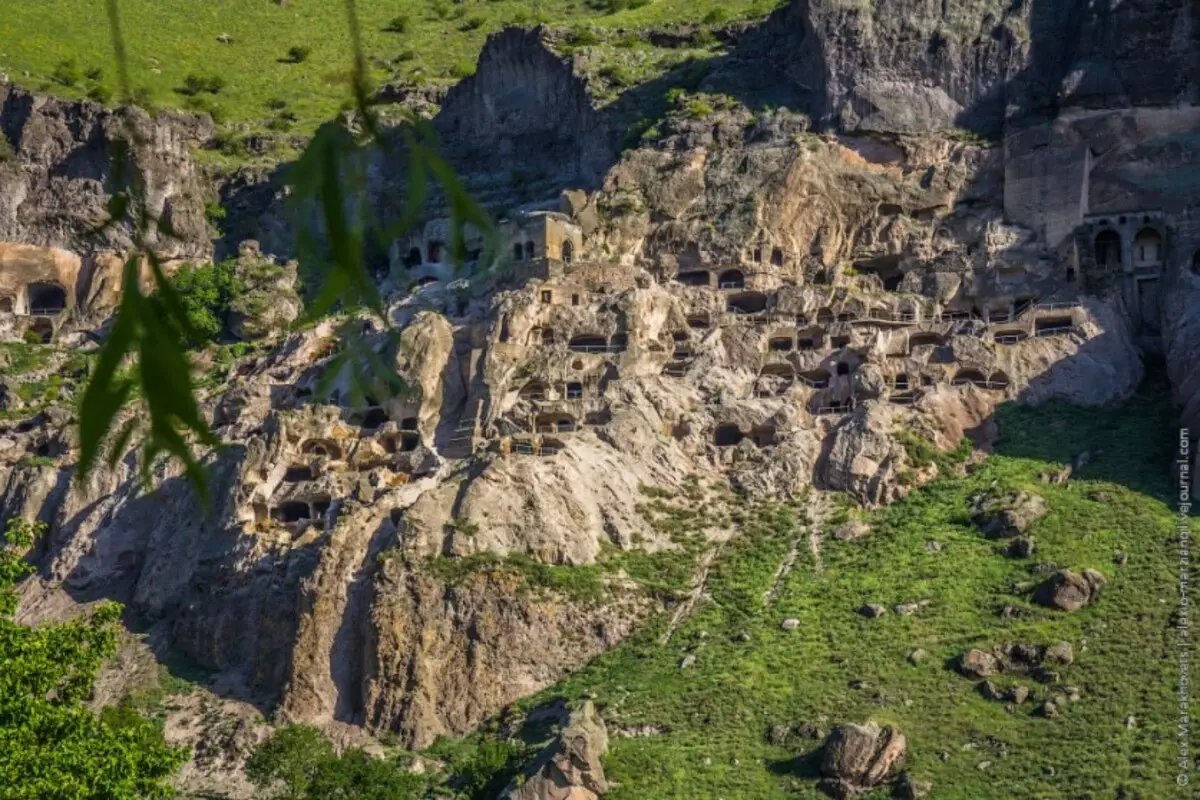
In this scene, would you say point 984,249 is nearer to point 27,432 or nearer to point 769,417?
point 769,417

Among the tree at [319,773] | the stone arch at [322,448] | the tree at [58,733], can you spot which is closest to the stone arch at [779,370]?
the stone arch at [322,448]

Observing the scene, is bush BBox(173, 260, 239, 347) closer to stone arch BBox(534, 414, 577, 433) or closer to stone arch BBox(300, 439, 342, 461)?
stone arch BBox(300, 439, 342, 461)

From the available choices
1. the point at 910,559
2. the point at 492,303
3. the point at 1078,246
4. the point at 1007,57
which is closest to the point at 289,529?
the point at 492,303

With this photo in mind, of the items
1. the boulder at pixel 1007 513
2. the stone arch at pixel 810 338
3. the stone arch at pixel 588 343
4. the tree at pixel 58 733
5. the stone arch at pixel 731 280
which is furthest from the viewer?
the stone arch at pixel 731 280

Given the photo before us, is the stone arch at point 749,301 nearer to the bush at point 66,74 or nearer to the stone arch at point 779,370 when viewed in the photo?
the stone arch at point 779,370

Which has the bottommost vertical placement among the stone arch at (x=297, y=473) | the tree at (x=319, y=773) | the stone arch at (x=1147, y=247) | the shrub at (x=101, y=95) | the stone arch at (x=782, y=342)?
the tree at (x=319, y=773)

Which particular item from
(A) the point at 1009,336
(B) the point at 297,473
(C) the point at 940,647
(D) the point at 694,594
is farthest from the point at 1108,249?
(B) the point at 297,473

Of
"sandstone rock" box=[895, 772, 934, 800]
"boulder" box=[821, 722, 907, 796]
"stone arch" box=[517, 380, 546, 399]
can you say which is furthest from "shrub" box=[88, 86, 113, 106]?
"sandstone rock" box=[895, 772, 934, 800]

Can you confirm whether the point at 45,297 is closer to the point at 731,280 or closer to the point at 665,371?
the point at 731,280
